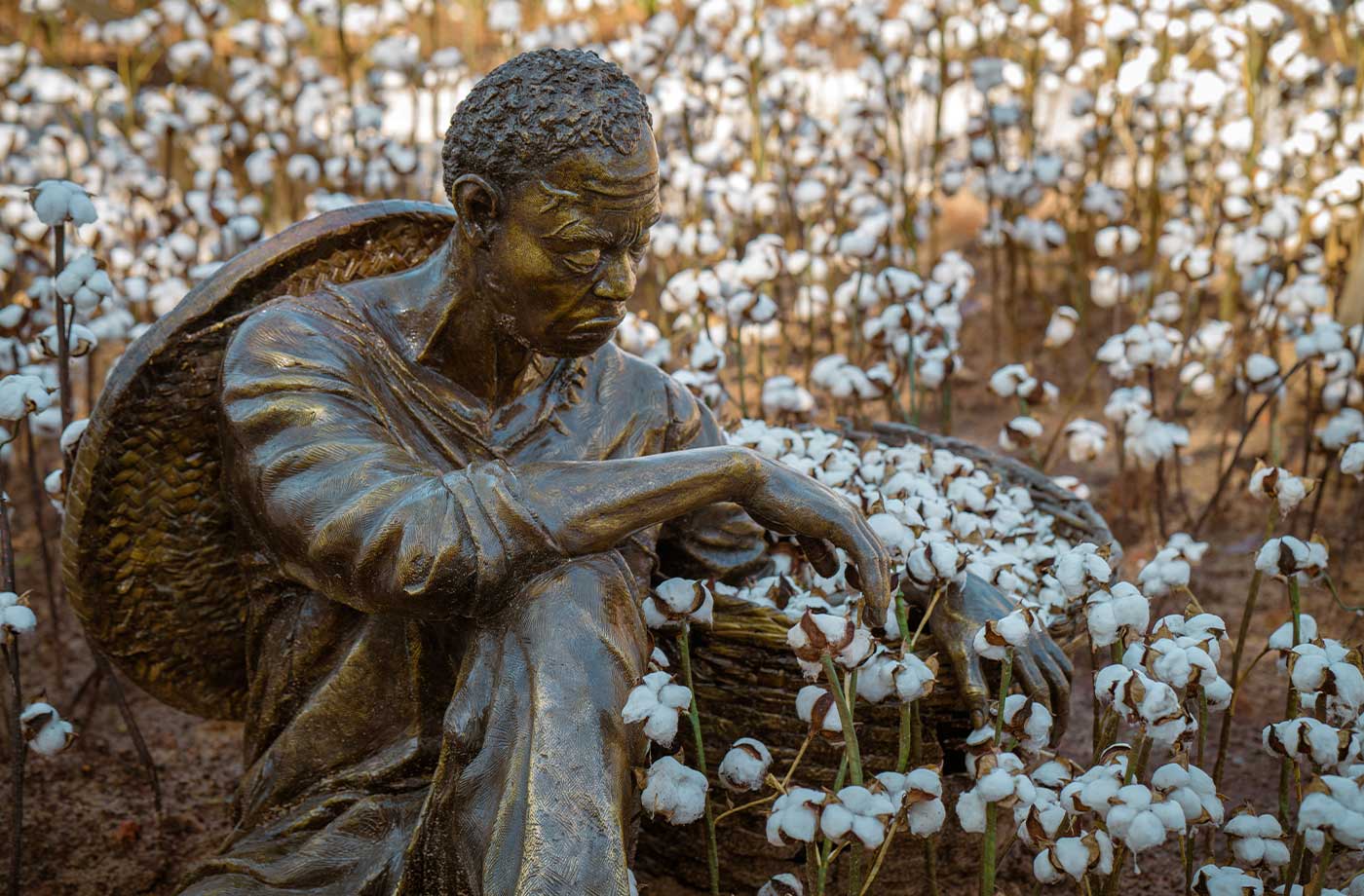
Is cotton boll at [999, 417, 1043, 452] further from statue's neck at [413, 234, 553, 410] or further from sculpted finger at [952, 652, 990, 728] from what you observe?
statue's neck at [413, 234, 553, 410]

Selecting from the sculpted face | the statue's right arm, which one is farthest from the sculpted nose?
the statue's right arm

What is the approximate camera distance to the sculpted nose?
2.18m

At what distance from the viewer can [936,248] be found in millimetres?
6469

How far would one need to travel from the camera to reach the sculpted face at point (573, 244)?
211 cm

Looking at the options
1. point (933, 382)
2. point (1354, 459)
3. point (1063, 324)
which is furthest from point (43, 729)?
point (1063, 324)

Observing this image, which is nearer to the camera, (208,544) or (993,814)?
(993,814)

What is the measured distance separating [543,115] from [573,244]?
18 cm

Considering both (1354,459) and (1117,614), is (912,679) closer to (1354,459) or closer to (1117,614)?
(1117,614)

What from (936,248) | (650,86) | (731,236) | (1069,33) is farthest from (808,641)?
(1069,33)

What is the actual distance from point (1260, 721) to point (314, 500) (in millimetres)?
2596

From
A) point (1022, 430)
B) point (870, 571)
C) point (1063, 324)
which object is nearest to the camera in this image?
point (870, 571)

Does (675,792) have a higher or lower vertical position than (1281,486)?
lower

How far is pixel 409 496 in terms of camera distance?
6.76 ft

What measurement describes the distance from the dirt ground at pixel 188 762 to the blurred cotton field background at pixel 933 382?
1cm
